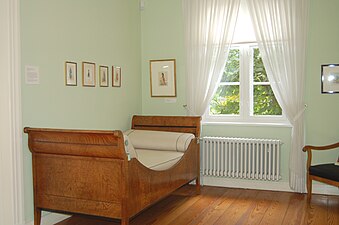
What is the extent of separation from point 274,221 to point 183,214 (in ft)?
3.05

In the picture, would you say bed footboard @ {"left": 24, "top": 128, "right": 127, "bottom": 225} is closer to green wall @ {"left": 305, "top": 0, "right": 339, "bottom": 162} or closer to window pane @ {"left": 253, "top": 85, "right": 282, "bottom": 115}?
window pane @ {"left": 253, "top": 85, "right": 282, "bottom": 115}

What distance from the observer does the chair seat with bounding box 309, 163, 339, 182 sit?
407 cm

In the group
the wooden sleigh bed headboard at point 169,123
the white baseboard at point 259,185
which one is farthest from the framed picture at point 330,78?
the wooden sleigh bed headboard at point 169,123

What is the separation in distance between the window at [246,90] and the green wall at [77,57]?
131 cm

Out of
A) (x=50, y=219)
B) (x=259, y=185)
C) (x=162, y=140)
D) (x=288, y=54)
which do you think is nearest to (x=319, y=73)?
(x=288, y=54)

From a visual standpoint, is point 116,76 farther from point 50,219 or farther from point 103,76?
point 50,219

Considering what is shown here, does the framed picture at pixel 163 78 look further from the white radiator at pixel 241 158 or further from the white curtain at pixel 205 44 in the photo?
the white radiator at pixel 241 158

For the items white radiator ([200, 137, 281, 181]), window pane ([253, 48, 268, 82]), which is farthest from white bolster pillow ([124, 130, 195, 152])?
window pane ([253, 48, 268, 82])

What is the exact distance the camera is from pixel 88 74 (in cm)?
428

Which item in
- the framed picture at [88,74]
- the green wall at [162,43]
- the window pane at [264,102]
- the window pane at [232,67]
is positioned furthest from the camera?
the green wall at [162,43]

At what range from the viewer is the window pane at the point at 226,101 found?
5242 millimetres
